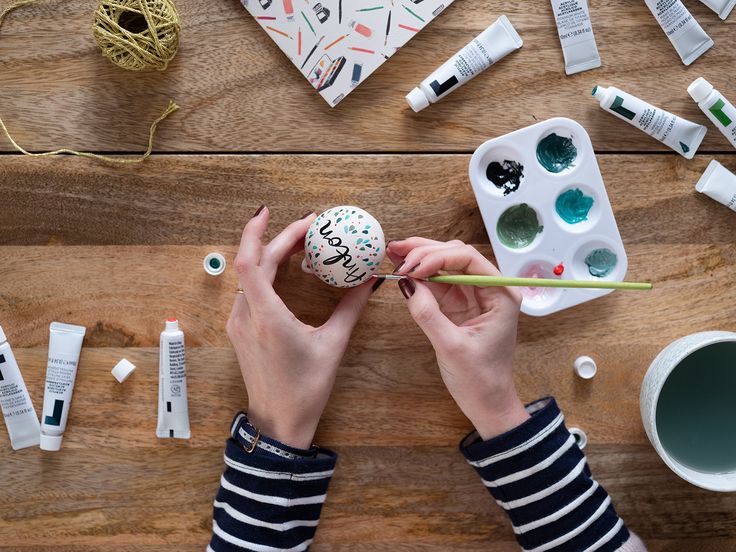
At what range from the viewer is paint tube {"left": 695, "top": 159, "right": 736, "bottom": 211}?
82 centimetres

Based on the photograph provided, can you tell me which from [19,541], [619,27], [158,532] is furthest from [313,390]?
[619,27]

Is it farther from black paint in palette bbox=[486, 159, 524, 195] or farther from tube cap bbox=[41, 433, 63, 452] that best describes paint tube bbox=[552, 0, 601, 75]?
tube cap bbox=[41, 433, 63, 452]

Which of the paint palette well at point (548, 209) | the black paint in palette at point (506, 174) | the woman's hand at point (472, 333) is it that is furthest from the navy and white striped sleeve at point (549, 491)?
the black paint in palette at point (506, 174)

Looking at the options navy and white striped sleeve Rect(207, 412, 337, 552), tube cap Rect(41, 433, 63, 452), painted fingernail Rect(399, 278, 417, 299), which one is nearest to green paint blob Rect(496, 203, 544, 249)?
painted fingernail Rect(399, 278, 417, 299)

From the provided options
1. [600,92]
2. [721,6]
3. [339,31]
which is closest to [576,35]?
[600,92]

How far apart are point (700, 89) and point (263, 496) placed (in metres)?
0.72

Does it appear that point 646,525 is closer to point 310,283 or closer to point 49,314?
point 310,283

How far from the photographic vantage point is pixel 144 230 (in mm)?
818

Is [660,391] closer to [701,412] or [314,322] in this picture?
[701,412]

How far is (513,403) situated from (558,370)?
11 cm

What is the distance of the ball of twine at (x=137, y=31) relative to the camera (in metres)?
0.72

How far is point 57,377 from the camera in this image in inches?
32.2

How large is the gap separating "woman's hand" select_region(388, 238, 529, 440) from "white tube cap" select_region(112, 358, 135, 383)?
361 millimetres

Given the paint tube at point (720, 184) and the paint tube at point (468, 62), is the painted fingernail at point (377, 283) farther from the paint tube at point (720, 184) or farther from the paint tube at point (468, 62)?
the paint tube at point (720, 184)
